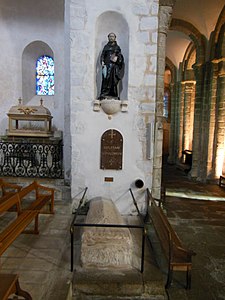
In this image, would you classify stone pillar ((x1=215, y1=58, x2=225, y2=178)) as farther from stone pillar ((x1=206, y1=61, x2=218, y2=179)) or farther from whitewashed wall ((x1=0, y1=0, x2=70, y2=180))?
whitewashed wall ((x1=0, y1=0, x2=70, y2=180))

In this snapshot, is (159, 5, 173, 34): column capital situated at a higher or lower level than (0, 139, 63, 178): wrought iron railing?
higher

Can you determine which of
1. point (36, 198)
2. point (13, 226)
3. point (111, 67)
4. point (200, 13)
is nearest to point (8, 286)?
point (13, 226)

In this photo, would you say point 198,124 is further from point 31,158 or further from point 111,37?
point 31,158

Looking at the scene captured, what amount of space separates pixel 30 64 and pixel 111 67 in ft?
14.2

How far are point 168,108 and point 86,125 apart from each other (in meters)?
13.0

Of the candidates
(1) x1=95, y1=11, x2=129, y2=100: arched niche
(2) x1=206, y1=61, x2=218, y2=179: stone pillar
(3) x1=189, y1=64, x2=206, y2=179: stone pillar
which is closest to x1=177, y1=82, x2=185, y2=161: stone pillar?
(3) x1=189, y1=64, x2=206, y2=179: stone pillar

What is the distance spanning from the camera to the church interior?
2.81 meters

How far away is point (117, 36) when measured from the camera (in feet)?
15.7

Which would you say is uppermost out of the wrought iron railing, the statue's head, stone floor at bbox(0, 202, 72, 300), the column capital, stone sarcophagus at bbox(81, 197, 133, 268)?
the column capital

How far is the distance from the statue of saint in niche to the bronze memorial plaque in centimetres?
71

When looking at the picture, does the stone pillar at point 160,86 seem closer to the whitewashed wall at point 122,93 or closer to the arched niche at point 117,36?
the whitewashed wall at point 122,93

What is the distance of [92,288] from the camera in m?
2.63

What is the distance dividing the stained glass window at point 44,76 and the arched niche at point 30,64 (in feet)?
0.43

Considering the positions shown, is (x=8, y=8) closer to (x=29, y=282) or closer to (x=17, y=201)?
(x=17, y=201)
